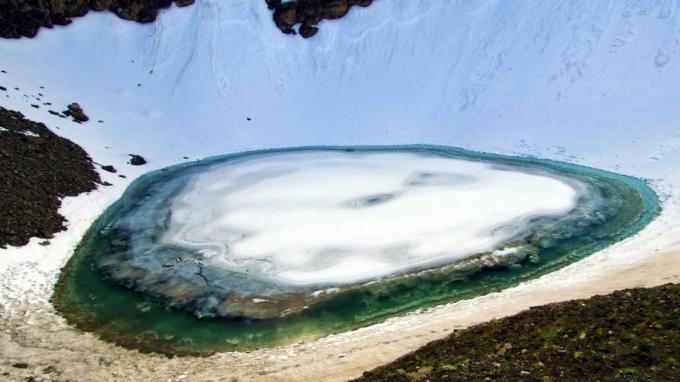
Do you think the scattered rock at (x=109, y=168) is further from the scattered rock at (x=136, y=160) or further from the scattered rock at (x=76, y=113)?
the scattered rock at (x=76, y=113)

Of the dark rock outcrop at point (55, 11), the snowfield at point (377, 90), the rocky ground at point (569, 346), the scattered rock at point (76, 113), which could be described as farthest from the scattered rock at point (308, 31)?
the rocky ground at point (569, 346)

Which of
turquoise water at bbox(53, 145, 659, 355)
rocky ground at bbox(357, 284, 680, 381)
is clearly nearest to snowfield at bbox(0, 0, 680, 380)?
turquoise water at bbox(53, 145, 659, 355)

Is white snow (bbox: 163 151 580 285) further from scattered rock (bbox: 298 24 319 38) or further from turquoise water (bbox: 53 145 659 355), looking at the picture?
scattered rock (bbox: 298 24 319 38)

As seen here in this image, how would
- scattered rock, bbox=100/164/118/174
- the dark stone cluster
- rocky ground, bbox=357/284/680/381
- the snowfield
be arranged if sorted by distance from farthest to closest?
the dark stone cluster
scattered rock, bbox=100/164/118/174
the snowfield
rocky ground, bbox=357/284/680/381

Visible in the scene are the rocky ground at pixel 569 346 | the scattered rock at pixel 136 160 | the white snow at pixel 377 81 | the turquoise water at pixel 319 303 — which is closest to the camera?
the rocky ground at pixel 569 346

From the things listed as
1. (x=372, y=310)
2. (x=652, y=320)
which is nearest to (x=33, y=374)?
(x=372, y=310)

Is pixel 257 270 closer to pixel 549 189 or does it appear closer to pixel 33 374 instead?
pixel 33 374
